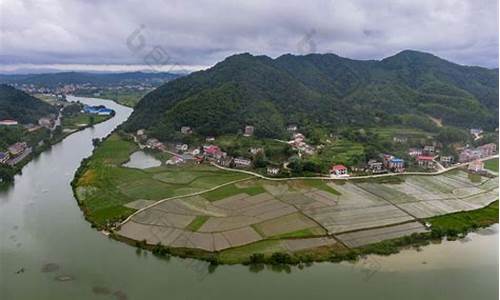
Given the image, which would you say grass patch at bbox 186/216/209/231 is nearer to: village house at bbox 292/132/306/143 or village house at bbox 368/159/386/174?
village house at bbox 368/159/386/174

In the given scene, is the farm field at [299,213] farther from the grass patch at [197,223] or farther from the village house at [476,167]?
the village house at [476,167]

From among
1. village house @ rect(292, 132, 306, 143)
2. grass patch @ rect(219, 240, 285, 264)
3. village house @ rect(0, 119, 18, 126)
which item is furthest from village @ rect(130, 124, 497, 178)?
village house @ rect(0, 119, 18, 126)

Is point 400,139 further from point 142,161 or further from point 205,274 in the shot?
point 205,274

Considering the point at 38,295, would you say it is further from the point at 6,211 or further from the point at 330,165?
the point at 330,165

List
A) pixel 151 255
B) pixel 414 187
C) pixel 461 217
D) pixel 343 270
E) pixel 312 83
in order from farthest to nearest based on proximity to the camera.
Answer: pixel 312 83 → pixel 414 187 → pixel 461 217 → pixel 151 255 → pixel 343 270

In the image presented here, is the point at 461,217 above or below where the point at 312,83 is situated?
below

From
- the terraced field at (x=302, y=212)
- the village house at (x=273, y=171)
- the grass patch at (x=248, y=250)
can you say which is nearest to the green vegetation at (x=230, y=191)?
the terraced field at (x=302, y=212)

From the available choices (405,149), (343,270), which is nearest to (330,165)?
(405,149)

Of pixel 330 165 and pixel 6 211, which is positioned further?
pixel 330 165
